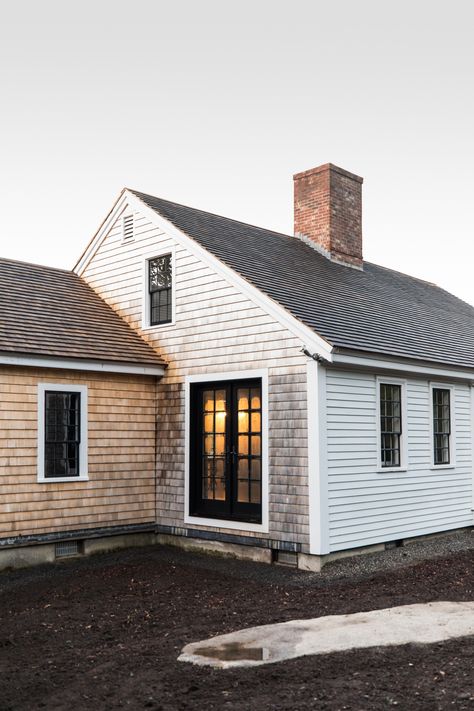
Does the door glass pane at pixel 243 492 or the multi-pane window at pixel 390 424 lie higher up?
the multi-pane window at pixel 390 424

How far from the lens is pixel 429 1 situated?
14.8 metres

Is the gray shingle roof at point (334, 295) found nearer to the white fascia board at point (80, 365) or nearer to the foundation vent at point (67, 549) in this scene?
the white fascia board at point (80, 365)

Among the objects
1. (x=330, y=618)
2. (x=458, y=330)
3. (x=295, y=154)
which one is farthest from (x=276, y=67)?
(x=330, y=618)

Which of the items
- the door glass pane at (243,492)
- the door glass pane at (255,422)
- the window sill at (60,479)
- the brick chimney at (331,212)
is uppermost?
the brick chimney at (331,212)

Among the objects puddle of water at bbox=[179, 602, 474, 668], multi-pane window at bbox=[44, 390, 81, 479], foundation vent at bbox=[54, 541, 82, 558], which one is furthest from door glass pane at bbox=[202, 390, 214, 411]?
puddle of water at bbox=[179, 602, 474, 668]

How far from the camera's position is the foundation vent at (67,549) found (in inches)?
442

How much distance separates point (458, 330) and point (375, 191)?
5.25 metres

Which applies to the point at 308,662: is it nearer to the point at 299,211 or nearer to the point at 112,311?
the point at 112,311

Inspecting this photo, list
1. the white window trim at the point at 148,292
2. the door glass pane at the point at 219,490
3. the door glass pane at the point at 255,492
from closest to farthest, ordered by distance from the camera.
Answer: the door glass pane at the point at 255,492, the door glass pane at the point at 219,490, the white window trim at the point at 148,292

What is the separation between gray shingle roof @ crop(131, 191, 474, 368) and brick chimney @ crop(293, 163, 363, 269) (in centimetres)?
38

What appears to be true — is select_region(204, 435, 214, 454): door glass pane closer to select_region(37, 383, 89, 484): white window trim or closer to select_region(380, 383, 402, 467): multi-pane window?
select_region(37, 383, 89, 484): white window trim

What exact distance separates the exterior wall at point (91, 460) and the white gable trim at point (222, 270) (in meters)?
2.51

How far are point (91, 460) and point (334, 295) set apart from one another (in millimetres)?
5329

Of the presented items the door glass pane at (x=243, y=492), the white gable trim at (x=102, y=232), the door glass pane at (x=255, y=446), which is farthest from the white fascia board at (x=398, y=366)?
the white gable trim at (x=102, y=232)
